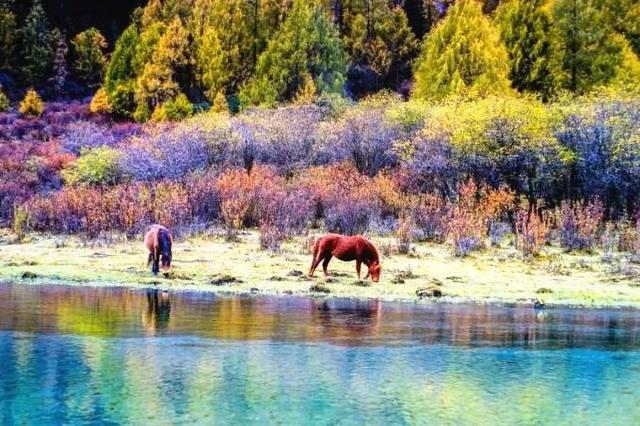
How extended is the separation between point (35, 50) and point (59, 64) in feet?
6.60

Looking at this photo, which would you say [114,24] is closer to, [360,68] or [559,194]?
[360,68]

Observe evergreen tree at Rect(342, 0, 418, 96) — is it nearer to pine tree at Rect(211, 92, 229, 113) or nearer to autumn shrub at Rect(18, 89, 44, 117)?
pine tree at Rect(211, 92, 229, 113)

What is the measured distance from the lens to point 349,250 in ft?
62.4

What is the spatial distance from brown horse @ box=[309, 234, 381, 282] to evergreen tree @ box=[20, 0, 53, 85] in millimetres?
49634

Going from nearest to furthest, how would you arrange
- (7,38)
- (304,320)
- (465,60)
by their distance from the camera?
(304,320), (465,60), (7,38)

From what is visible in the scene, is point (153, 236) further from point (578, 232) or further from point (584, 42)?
point (584, 42)

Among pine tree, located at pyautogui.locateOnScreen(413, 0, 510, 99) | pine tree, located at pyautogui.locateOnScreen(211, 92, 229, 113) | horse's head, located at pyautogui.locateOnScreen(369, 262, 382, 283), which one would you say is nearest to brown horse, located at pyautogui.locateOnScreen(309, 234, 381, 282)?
horse's head, located at pyautogui.locateOnScreen(369, 262, 382, 283)

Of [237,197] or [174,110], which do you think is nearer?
[237,197]

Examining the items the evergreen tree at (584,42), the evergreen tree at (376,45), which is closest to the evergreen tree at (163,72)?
the evergreen tree at (376,45)

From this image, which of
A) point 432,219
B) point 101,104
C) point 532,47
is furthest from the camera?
point 101,104

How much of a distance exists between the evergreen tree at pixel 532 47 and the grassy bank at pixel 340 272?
63.3ft

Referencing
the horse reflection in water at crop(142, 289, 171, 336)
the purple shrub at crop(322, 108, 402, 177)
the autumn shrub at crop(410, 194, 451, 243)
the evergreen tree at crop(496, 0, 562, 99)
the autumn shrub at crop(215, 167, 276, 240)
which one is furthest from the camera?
the evergreen tree at crop(496, 0, 562, 99)

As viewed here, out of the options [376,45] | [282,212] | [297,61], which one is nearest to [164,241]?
[282,212]

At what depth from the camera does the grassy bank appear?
18.3 meters
